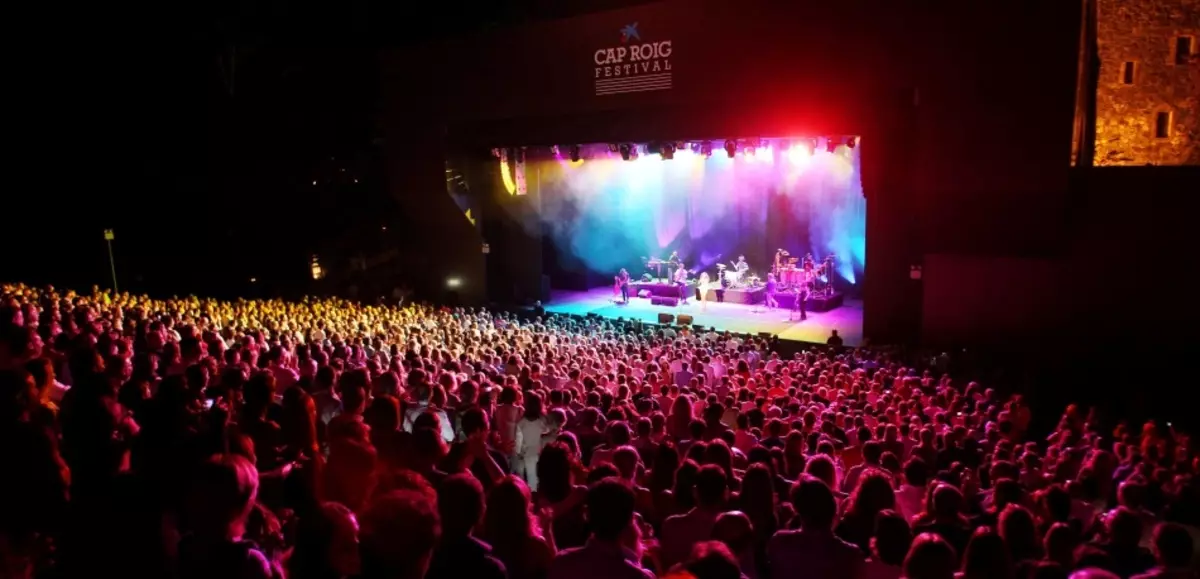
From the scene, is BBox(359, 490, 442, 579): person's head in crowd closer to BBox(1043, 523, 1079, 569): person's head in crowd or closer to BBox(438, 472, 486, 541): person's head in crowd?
BBox(438, 472, 486, 541): person's head in crowd

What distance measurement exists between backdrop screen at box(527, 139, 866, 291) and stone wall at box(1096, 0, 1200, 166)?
20.8 feet

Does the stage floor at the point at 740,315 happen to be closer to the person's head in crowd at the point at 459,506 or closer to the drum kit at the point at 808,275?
the drum kit at the point at 808,275

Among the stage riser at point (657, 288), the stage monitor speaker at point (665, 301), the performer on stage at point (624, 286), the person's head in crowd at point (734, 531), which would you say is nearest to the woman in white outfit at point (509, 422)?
the person's head in crowd at point (734, 531)

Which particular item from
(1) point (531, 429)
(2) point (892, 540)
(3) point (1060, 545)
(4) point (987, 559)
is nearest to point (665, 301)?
(1) point (531, 429)

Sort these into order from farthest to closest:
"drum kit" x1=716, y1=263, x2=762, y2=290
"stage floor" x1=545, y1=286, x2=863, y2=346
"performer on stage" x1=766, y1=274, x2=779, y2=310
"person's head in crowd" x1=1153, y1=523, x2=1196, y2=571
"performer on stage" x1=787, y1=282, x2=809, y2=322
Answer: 1. "drum kit" x1=716, y1=263, x2=762, y2=290
2. "performer on stage" x1=766, y1=274, x2=779, y2=310
3. "performer on stage" x1=787, y1=282, x2=809, y2=322
4. "stage floor" x1=545, y1=286, x2=863, y2=346
5. "person's head in crowd" x1=1153, y1=523, x2=1196, y2=571

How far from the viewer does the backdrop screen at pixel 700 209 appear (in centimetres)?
2380

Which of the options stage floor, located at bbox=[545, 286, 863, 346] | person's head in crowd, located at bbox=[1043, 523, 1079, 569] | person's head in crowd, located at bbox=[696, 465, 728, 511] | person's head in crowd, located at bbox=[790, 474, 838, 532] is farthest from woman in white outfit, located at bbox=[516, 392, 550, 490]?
stage floor, located at bbox=[545, 286, 863, 346]

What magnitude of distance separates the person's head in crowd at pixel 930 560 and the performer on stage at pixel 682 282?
20.9 metres

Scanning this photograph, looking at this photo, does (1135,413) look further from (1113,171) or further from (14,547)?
(14,547)

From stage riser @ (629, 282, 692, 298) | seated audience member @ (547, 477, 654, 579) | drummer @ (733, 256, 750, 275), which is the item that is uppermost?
seated audience member @ (547, 477, 654, 579)

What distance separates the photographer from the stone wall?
1889 cm

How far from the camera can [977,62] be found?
15672 millimetres

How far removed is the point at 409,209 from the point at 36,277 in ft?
43.7

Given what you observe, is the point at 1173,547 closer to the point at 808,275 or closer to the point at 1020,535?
the point at 1020,535
